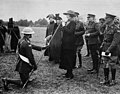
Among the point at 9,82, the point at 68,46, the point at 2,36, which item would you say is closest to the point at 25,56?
the point at 9,82

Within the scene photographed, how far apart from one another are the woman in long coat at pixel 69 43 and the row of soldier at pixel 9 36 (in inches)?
216

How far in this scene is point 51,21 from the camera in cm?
996

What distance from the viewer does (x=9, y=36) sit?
40.3 ft

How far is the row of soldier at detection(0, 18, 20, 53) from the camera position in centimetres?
1205

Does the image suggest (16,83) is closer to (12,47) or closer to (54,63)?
(54,63)

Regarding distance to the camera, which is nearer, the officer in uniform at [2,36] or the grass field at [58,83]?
the grass field at [58,83]

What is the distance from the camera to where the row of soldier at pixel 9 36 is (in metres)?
12.0

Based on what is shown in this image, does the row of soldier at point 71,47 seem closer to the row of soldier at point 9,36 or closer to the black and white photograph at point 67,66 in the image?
the black and white photograph at point 67,66

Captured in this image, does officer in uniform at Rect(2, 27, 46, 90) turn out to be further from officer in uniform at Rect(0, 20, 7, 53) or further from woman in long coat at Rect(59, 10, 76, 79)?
officer in uniform at Rect(0, 20, 7, 53)

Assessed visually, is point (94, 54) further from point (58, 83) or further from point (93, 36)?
point (58, 83)

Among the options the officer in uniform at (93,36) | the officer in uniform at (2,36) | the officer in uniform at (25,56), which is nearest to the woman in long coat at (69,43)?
the officer in uniform at (93,36)

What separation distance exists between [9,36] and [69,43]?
5867 millimetres

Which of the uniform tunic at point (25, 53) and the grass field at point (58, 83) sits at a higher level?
the uniform tunic at point (25, 53)

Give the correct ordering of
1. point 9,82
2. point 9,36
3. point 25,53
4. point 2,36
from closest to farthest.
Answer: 1. point 25,53
2. point 9,82
3. point 2,36
4. point 9,36
